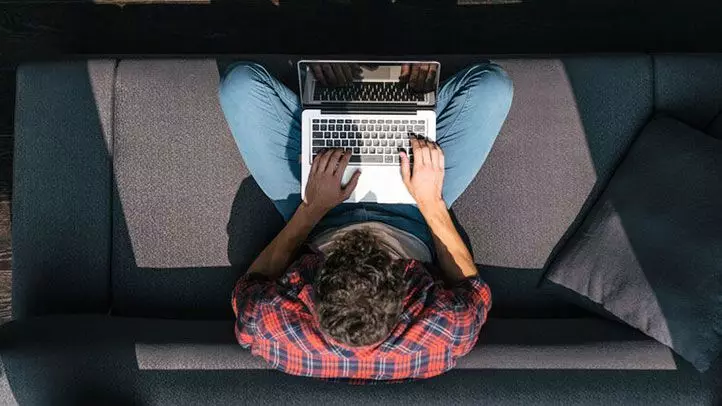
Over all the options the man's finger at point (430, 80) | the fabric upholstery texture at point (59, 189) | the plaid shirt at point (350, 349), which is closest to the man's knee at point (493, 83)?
the man's finger at point (430, 80)

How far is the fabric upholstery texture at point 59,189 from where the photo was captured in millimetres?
1729

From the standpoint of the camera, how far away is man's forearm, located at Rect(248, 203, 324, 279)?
1.65 m

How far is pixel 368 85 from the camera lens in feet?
5.49

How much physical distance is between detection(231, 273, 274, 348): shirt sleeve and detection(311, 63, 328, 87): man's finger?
0.55 metres

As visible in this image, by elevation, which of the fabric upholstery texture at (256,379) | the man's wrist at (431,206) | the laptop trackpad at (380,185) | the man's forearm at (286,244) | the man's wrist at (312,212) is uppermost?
the laptop trackpad at (380,185)

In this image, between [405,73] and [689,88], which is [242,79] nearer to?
[405,73]

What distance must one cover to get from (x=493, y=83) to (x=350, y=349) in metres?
0.78

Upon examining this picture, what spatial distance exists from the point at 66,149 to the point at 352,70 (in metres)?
0.82

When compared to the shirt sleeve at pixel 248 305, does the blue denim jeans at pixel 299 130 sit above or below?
above

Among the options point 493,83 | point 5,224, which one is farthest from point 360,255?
point 5,224

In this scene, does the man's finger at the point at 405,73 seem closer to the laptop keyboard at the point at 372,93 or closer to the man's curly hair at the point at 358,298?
the laptop keyboard at the point at 372,93

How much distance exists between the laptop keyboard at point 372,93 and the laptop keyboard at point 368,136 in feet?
0.20

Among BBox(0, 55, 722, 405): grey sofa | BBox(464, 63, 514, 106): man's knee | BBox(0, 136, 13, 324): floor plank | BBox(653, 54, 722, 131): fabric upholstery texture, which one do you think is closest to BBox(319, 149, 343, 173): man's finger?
BBox(0, 55, 722, 405): grey sofa

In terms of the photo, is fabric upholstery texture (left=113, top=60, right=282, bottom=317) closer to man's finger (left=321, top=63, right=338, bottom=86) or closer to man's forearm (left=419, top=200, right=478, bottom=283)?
man's finger (left=321, top=63, right=338, bottom=86)
